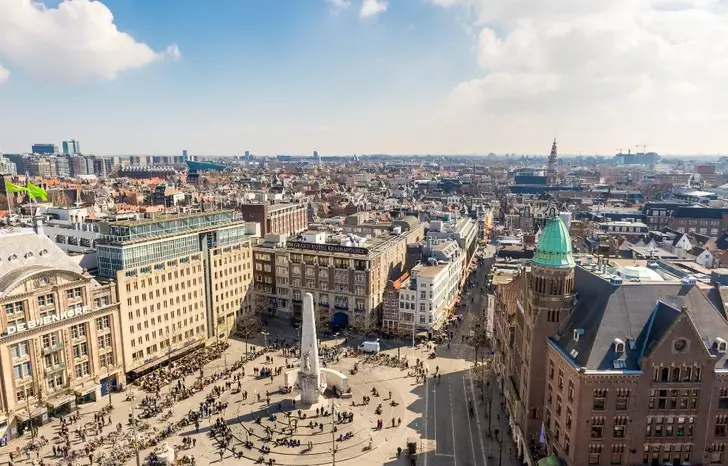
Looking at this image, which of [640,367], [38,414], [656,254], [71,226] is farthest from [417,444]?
[656,254]

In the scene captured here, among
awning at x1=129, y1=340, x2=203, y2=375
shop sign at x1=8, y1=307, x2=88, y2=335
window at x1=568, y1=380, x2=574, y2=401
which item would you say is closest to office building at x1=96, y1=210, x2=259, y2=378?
awning at x1=129, y1=340, x2=203, y2=375

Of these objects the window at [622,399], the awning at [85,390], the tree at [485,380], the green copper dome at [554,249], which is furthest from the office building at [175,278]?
the window at [622,399]

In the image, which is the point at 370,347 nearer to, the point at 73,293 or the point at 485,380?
the point at 485,380

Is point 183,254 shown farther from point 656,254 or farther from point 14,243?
point 656,254

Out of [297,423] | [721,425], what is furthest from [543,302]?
[297,423]

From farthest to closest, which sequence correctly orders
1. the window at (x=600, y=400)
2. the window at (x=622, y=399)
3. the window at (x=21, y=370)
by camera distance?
the window at (x=21, y=370), the window at (x=622, y=399), the window at (x=600, y=400)

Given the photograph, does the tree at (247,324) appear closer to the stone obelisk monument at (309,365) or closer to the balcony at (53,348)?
the stone obelisk monument at (309,365)

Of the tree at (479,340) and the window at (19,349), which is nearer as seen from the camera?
the window at (19,349)
